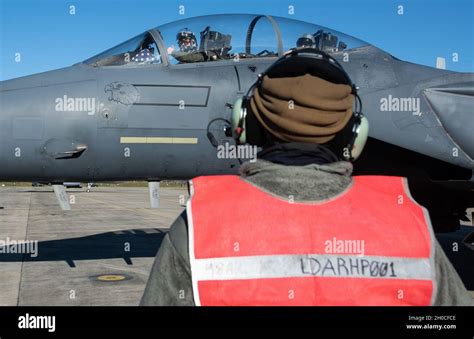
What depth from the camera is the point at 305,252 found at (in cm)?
141

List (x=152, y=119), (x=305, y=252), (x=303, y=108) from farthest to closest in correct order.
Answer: (x=152, y=119) → (x=303, y=108) → (x=305, y=252)

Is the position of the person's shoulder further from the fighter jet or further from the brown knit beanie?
the fighter jet

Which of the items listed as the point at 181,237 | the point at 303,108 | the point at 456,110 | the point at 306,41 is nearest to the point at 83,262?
the point at 306,41

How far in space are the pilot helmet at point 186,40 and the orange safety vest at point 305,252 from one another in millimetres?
5651

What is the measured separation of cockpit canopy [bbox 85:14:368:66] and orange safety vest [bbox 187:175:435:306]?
5526 millimetres

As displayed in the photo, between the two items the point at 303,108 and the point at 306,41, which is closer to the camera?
the point at 303,108

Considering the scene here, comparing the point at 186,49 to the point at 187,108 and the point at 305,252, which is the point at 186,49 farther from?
the point at 305,252

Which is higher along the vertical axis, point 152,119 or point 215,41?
point 215,41

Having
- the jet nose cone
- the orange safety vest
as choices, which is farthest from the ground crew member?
the jet nose cone

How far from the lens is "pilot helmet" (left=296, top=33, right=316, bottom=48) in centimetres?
688

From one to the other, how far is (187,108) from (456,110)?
3333 mm

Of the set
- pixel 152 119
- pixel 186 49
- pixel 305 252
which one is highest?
pixel 186 49

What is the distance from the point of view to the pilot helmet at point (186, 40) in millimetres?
6855

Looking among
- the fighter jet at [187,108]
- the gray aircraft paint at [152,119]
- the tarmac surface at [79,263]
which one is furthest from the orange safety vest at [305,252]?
the gray aircraft paint at [152,119]
